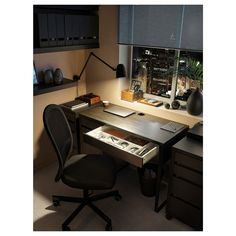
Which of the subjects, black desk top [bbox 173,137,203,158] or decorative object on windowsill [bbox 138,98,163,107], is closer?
black desk top [bbox 173,137,203,158]

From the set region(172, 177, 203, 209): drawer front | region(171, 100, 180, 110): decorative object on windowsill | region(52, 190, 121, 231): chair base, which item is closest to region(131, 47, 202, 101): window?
region(171, 100, 180, 110): decorative object on windowsill

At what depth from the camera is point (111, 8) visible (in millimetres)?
2453

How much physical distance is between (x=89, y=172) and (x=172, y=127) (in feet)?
2.78

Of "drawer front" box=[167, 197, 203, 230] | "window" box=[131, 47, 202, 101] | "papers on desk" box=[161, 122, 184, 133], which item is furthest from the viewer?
"window" box=[131, 47, 202, 101]

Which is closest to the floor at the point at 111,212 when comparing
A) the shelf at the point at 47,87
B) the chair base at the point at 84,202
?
the chair base at the point at 84,202

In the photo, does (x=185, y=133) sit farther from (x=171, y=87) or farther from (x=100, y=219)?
(x=100, y=219)

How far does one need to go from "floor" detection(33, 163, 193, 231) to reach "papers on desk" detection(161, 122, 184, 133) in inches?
28.5

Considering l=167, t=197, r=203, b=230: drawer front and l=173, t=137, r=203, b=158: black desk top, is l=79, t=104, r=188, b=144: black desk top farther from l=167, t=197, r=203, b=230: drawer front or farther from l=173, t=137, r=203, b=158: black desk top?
l=167, t=197, r=203, b=230: drawer front

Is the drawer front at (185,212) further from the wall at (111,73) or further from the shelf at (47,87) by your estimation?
the shelf at (47,87)

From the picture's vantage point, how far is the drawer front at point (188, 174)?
1.76m

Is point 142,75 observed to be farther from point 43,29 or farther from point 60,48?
point 43,29

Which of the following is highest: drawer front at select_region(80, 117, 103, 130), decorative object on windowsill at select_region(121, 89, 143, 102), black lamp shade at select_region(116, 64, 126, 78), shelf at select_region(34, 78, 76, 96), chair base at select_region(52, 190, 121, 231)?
black lamp shade at select_region(116, 64, 126, 78)

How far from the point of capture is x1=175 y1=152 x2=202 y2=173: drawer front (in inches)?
68.1
